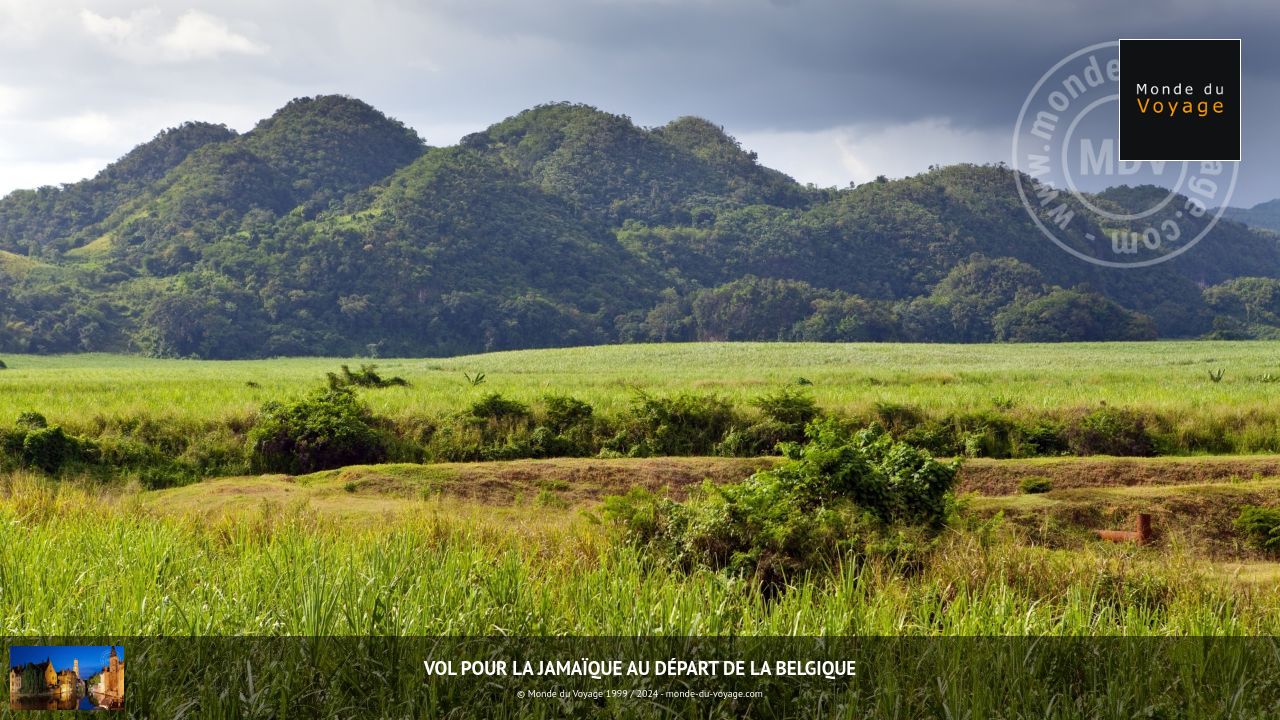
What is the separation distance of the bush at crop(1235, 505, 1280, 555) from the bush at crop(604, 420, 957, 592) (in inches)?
161

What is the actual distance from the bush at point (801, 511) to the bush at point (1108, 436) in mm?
10810

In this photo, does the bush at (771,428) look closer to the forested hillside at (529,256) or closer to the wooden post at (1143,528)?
the wooden post at (1143,528)

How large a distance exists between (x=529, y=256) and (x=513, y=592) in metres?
112

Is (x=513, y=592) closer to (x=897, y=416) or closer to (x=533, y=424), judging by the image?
(x=533, y=424)

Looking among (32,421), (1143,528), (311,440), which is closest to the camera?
(1143,528)

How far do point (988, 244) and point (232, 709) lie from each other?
467ft

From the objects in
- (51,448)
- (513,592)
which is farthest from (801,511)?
(51,448)

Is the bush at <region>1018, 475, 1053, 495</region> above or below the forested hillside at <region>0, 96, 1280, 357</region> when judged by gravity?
below

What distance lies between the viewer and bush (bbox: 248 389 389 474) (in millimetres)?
20281

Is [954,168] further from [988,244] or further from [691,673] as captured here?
[691,673]

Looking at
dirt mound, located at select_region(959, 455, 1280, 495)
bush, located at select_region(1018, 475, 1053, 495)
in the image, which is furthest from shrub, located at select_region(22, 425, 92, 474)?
bush, located at select_region(1018, 475, 1053, 495)

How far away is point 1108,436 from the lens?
21766mm

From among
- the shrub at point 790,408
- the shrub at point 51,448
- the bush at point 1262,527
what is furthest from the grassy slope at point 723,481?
the shrub at point 790,408

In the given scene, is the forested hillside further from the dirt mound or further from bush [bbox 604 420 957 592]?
bush [bbox 604 420 957 592]
